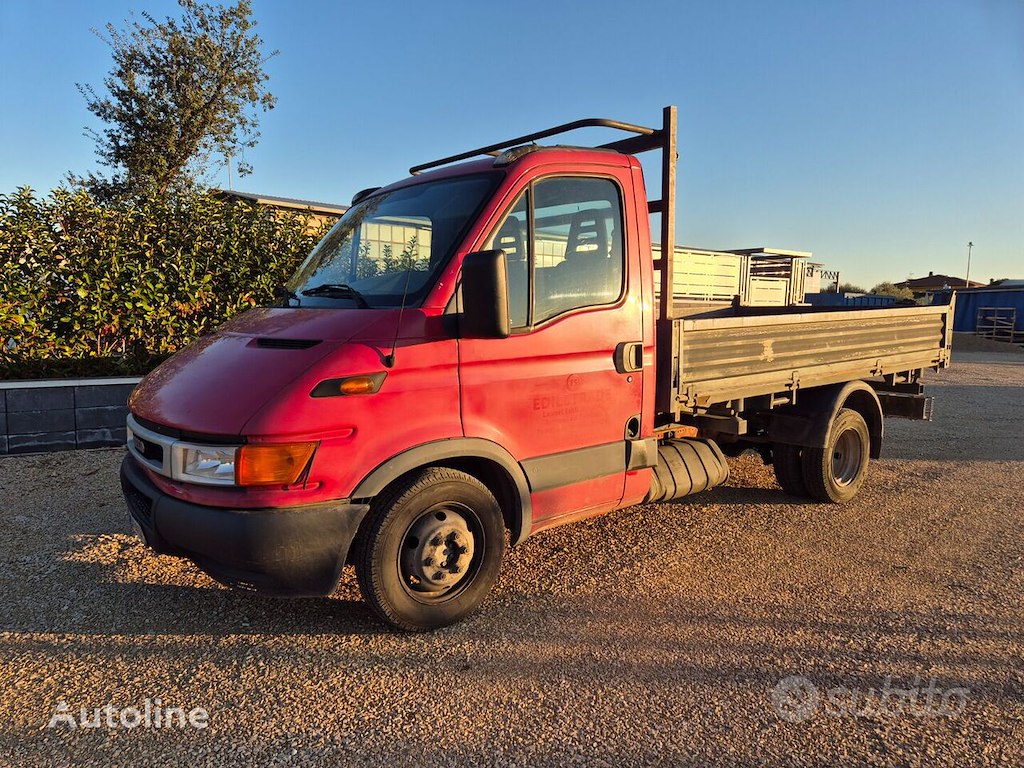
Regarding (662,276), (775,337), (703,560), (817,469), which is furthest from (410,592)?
(817,469)

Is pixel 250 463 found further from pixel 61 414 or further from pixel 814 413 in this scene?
pixel 61 414

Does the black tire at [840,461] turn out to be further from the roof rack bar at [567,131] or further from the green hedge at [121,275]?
the green hedge at [121,275]

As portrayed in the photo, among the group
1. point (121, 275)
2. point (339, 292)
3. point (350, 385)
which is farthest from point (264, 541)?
point (121, 275)

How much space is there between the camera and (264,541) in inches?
107

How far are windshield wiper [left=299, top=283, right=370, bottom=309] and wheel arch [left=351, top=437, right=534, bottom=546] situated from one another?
0.78 metres

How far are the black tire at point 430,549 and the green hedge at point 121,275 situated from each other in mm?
5228

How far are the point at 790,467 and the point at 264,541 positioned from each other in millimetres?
4205

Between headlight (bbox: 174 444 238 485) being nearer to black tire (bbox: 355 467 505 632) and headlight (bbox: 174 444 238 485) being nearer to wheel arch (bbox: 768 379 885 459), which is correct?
black tire (bbox: 355 467 505 632)

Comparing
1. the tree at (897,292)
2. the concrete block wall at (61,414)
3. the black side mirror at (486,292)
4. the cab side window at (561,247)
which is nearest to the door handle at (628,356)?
the cab side window at (561,247)

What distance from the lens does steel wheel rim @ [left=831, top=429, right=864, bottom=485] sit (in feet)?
18.0

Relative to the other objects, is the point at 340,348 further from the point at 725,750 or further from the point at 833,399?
the point at 833,399

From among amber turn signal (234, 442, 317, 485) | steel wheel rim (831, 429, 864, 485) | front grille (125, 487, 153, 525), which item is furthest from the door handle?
steel wheel rim (831, 429, 864, 485)

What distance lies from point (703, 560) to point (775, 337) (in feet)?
5.42

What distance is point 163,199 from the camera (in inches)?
289
